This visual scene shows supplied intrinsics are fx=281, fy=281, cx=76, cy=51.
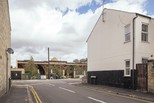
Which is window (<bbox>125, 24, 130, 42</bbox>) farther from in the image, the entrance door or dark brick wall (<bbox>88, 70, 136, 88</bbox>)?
the entrance door

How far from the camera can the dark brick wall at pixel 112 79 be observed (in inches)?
1047

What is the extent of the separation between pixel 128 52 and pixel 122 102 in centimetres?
1150

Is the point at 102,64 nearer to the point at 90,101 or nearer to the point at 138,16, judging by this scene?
the point at 138,16

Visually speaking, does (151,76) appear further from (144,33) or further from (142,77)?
(144,33)

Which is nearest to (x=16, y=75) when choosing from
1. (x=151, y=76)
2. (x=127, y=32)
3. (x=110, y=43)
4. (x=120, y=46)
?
(x=110, y=43)

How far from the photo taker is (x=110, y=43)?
31.2 meters

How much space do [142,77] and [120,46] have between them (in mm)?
5882

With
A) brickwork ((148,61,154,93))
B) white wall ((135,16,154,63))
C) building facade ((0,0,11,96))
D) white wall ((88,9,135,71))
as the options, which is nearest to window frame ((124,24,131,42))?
white wall ((88,9,135,71))

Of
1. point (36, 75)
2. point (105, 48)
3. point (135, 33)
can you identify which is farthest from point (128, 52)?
point (36, 75)

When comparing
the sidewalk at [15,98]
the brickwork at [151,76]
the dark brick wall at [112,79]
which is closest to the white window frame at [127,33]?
the dark brick wall at [112,79]

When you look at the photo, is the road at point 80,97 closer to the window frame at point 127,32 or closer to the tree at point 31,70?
the window frame at point 127,32

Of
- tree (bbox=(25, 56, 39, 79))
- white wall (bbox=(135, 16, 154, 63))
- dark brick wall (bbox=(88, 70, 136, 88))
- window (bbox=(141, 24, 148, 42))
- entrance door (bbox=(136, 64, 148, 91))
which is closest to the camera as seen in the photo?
entrance door (bbox=(136, 64, 148, 91))

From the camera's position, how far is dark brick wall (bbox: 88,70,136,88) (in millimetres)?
26594

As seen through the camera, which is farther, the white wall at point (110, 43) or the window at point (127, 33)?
the white wall at point (110, 43)
